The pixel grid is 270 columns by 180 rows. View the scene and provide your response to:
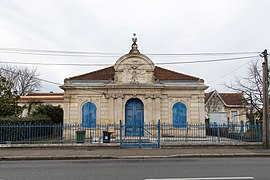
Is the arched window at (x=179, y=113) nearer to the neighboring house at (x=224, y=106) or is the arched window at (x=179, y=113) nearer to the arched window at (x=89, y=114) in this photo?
the arched window at (x=89, y=114)

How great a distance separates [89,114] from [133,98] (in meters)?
4.00

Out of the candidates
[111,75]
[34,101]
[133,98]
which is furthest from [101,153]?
[34,101]

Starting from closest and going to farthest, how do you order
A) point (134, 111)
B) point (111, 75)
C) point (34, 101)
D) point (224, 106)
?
1. point (134, 111)
2. point (111, 75)
3. point (34, 101)
4. point (224, 106)

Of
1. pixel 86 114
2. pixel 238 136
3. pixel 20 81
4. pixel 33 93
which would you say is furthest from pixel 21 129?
pixel 33 93

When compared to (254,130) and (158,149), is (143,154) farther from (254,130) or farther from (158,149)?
(254,130)

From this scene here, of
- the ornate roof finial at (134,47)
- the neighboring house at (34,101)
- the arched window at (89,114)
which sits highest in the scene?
the ornate roof finial at (134,47)

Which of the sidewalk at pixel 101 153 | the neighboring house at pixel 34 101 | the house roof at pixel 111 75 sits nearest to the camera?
the sidewalk at pixel 101 153

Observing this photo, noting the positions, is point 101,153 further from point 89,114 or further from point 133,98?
point 133,98

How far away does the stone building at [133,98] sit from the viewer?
2294 centimetres

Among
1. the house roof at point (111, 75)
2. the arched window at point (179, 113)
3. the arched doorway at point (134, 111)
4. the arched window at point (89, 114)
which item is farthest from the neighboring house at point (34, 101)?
the arched window at point (179, 113)

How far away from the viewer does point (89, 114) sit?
23.2m

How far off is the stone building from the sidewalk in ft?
25.5

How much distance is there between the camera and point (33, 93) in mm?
49406

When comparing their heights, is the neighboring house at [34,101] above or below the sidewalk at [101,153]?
above
